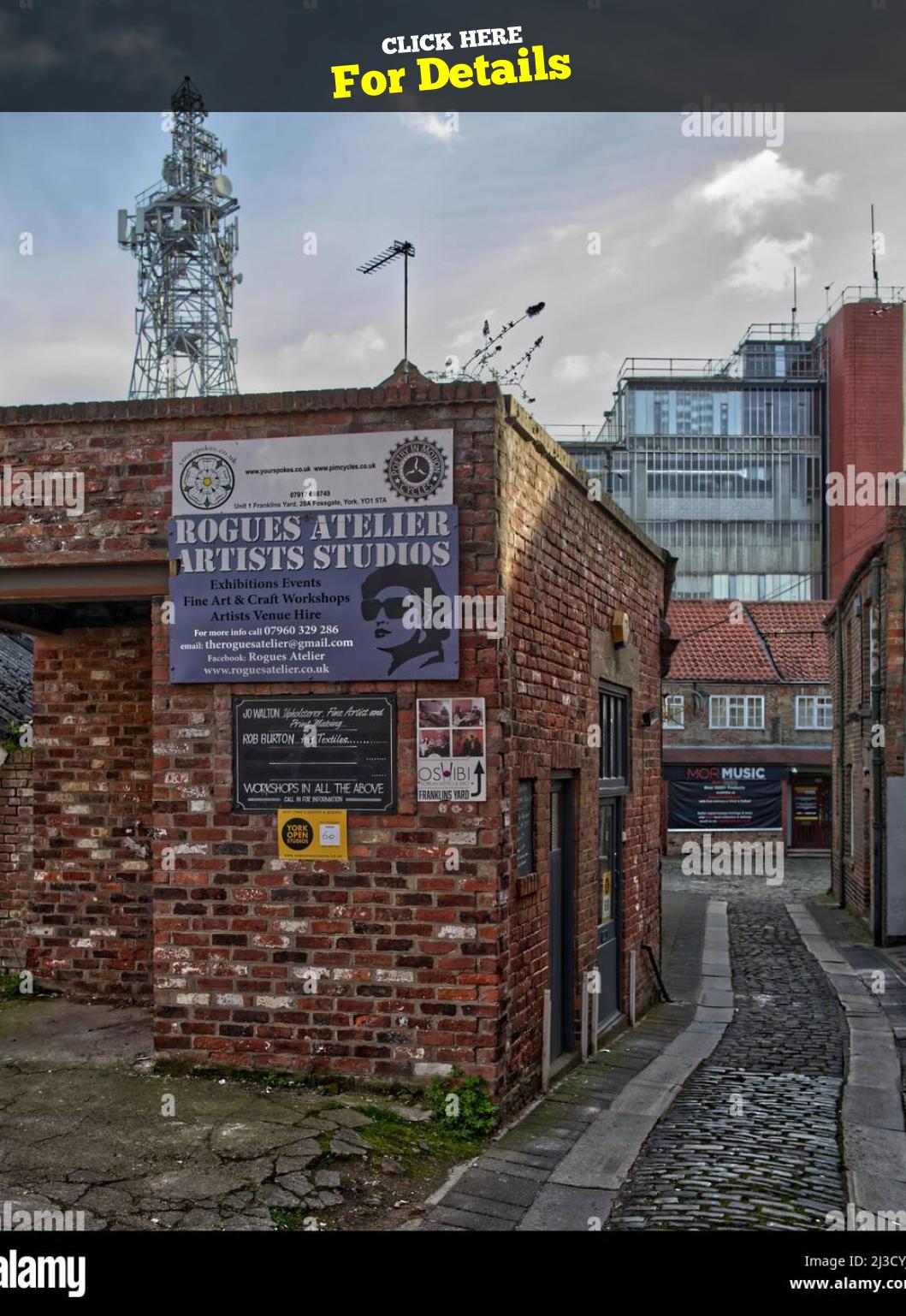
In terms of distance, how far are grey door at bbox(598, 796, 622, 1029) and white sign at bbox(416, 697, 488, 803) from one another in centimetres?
353

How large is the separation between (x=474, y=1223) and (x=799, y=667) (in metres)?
35.6

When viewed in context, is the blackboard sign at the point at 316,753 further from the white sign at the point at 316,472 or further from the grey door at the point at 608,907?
the grey door at the point at 608,907

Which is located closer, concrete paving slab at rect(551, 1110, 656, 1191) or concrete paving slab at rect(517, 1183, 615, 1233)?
concrete paving slab at rect(517, 1183, 615, 1233)

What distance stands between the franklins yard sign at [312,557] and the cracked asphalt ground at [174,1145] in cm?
239

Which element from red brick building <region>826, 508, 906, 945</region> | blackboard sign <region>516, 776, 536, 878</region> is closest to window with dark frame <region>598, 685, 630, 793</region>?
blackboard sign <region>516, 776, 536, 878</region>

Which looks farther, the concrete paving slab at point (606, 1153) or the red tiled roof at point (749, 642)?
the red tiled roof at point (749, 642)

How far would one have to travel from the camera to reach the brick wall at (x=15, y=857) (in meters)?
10.1

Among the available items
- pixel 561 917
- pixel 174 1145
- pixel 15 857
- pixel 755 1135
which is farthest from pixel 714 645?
pixel 174 1145

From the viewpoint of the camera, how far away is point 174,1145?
6.32 metres

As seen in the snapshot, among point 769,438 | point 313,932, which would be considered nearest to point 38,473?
point 313,932

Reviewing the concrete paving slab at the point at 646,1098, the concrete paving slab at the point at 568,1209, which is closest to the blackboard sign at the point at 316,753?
the concrete paving slab at the point at 568,1209

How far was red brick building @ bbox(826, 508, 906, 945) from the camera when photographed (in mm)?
19422

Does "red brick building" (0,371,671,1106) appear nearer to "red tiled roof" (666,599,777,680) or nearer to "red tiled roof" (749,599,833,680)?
"red tiled roof" (666,599,777,680)

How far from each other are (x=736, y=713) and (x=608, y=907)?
28473 mm
